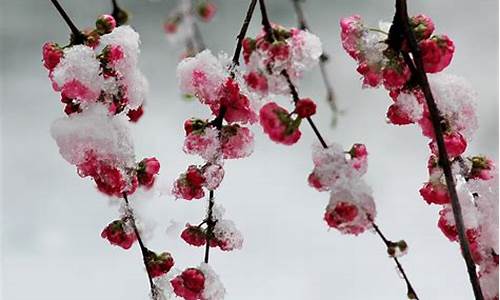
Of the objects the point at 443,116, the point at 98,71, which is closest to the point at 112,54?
the point at 98,71

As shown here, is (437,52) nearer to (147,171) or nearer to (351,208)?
(351,208)

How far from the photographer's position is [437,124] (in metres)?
0.42

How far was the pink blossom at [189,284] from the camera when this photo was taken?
583mm

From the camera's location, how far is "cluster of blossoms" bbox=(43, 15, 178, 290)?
555 millimetres

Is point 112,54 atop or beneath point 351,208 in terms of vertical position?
atop

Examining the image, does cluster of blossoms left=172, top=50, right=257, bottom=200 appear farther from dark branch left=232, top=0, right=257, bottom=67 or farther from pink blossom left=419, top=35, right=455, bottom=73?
pink blossom left=419, top=35, right=455, bottom=73

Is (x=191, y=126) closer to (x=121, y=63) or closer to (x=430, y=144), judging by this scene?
(x=121, y=63)

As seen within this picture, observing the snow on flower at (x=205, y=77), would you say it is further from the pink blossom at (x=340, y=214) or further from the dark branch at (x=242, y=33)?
the pink blossom at (x=340, y=214)

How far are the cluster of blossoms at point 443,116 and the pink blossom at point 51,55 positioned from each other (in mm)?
204

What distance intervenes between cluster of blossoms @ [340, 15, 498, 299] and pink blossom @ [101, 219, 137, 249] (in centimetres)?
23

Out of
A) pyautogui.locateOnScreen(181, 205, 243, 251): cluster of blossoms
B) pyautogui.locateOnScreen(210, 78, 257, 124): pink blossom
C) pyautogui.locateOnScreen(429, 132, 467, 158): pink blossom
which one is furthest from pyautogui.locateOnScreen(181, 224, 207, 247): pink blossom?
pyautogui.locateOnScreen(429, 132, 467, 158): pink blossom

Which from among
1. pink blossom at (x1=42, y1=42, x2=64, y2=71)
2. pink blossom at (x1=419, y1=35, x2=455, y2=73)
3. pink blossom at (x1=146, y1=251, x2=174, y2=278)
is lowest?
pink blossom at (x1=146, y1=251, x2=174, y2=278)

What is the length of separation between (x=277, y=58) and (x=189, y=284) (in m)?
0.20

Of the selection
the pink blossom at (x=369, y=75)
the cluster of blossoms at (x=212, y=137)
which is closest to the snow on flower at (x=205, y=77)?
the cluster of blossoms at (x=212, y=137)
